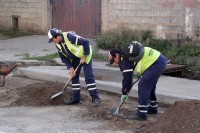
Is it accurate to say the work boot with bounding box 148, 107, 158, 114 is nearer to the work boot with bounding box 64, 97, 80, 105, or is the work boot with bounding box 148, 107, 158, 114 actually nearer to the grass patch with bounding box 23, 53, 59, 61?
the work boot with bounding box 64, 97, 80, 105

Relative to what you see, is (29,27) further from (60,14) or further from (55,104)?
(55,104)

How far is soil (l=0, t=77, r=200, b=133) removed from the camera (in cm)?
629

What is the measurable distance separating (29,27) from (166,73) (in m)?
9.33

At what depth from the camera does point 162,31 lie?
1345cm

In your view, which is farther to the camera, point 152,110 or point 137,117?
point 152,110

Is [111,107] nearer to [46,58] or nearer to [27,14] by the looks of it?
[46,58]

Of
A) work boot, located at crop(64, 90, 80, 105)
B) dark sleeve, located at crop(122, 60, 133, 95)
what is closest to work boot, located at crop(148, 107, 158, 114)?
dark sleeve, located at crop(122, 60, 133, 95)

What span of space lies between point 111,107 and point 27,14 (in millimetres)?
11306

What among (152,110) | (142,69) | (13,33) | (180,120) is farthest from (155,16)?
(180,120)

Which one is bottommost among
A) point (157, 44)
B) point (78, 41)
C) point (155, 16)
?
point (157, 44)

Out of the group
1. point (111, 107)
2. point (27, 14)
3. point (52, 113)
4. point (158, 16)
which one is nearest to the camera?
point (52, 113)

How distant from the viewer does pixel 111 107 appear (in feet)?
26.1

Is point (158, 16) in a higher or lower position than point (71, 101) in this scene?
higher

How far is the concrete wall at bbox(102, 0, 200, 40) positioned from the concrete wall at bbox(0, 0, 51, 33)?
10.9ft
